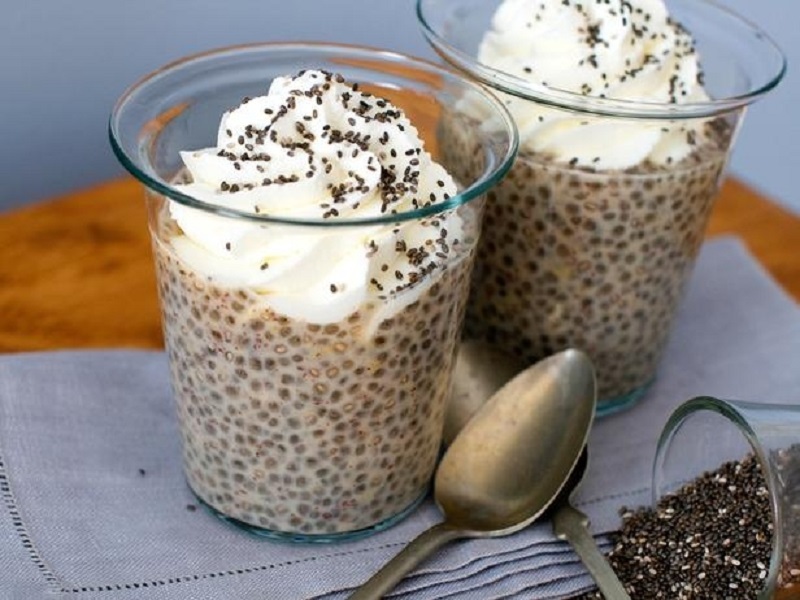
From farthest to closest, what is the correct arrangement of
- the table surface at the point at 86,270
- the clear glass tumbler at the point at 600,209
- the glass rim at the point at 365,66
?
the table surface at the point at 86,270, the clear glass tumbler at the point at 600,209, the glass rim at the point at 365,66

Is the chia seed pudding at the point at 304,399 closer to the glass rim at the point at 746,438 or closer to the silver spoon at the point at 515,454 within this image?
the silver spoon at the point at 515,454

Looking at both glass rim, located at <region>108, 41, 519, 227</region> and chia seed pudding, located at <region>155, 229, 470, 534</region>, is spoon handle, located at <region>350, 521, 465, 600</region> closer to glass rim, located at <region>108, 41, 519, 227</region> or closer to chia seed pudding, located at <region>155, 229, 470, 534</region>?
chia seed pudding, located at <region>155, 229, 470, 534</region>

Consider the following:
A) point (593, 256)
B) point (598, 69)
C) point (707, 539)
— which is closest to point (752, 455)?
point (707, 539)

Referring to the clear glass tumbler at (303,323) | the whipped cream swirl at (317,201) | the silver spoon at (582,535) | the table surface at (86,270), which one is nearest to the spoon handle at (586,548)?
the silver spoon at (582,535)

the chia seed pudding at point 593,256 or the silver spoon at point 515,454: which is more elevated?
the chia seed pudding at point 593,256

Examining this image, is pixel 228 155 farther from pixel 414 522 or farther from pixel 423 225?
pixel 414 522

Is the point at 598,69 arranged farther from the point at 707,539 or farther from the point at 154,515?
the point at 154,515

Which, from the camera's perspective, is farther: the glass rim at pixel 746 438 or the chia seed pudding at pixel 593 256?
the chia seed pudding at pixel 593 256
